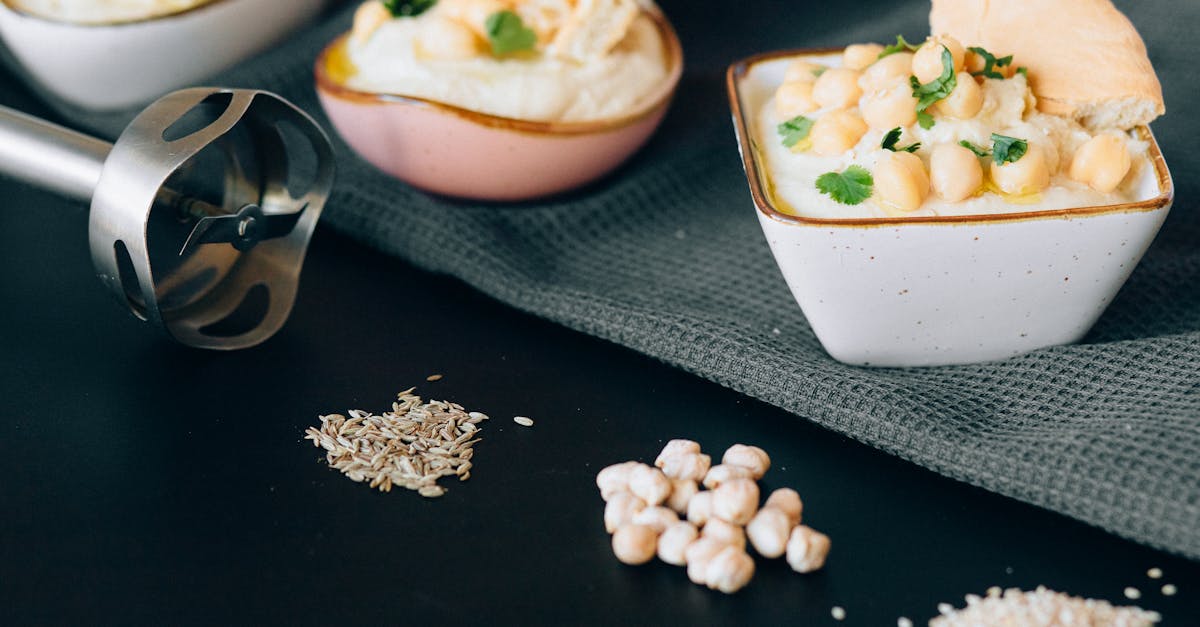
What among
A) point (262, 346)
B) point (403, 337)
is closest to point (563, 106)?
point (403, 337)

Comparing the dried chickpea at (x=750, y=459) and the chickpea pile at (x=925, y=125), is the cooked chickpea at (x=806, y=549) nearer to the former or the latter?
the dried chickpea at (x=750, y=459)

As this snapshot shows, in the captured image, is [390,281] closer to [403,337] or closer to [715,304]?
[403,337]

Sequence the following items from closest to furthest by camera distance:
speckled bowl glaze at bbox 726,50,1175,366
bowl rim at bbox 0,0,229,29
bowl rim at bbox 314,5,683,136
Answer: speckled bowl glaze at bbox 726,50,1175,366
bowl rim at bbox 314,5,683,136
bowl rim at bbox 0,0,229,29

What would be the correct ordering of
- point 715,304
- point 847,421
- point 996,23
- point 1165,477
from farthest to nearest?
point 715,304, point 996,23, point 847,421, point 1165,477

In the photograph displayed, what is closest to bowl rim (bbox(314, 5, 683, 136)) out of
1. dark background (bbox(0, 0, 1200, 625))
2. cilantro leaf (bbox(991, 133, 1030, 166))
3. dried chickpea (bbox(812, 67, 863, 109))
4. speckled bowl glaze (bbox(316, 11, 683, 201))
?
speckled bowl glaze (bbox(316, 11, 683, 201))

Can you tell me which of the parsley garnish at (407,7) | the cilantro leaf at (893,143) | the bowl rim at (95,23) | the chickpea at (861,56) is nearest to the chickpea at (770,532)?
the cilantro leaf at (893,143)

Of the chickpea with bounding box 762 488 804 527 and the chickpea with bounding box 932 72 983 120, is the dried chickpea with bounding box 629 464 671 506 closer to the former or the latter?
the chickpea with bounding box 762 488 804 527
